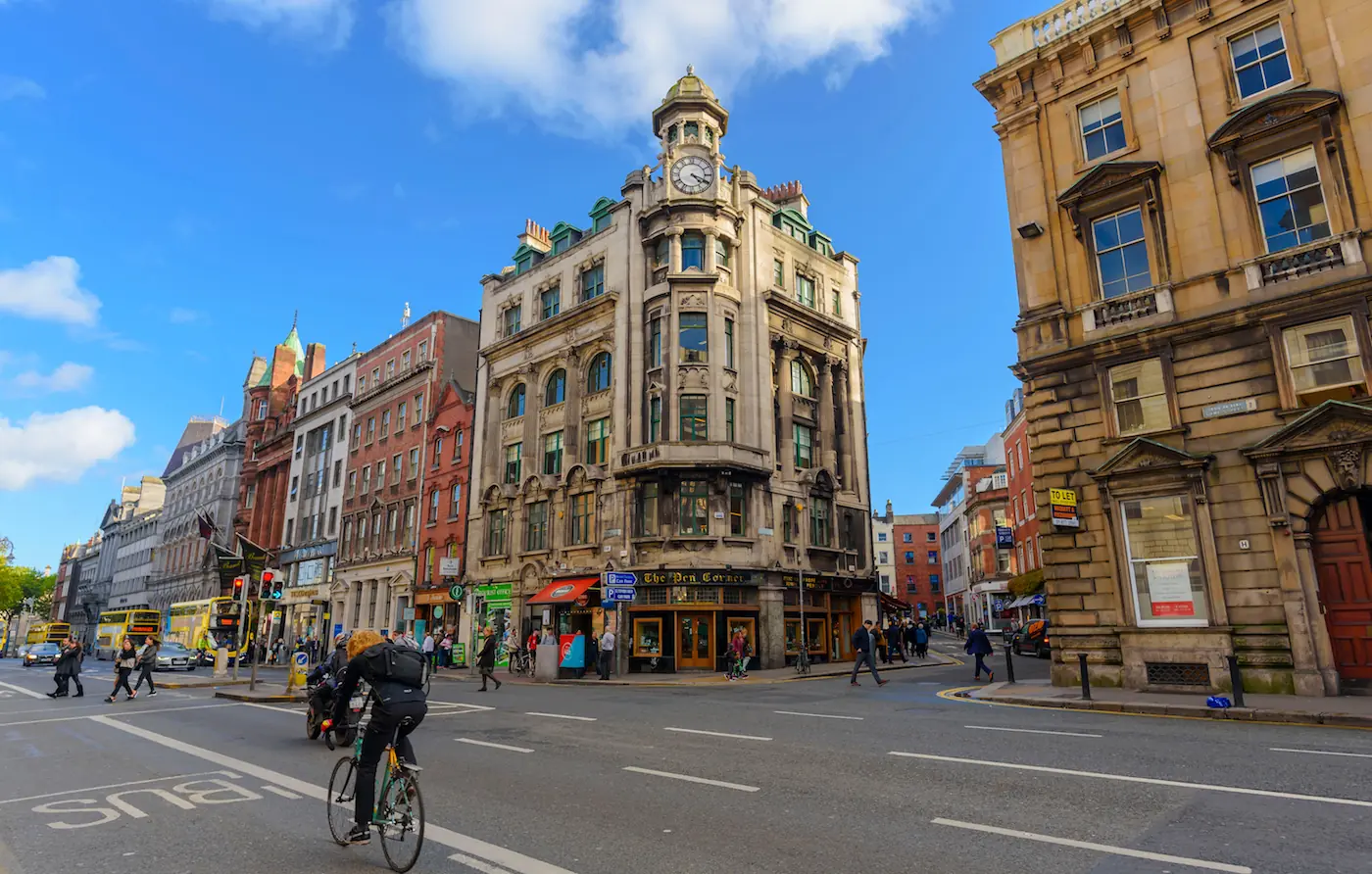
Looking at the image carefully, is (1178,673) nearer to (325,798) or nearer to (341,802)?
(325,798)

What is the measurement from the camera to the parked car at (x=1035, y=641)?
33.8m

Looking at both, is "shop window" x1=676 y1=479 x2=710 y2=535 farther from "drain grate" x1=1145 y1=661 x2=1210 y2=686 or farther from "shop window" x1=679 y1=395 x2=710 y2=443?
"drain grate" x1=1145 y1=661 x2=1210 y2=686

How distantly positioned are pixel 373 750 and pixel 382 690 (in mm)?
426

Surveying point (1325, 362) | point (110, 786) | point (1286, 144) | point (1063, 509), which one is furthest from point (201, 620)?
point (1286, 144)

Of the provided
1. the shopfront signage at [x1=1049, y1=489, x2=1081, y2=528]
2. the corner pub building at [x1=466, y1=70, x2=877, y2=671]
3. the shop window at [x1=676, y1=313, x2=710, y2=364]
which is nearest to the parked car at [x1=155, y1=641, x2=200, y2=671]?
the corner pub building at [x1=466, y1=70, x2=877, y2=671]

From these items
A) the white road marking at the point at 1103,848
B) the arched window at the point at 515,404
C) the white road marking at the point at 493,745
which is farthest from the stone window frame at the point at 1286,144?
the arched window at the point at 515,404

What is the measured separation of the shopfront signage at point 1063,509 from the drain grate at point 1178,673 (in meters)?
3.39

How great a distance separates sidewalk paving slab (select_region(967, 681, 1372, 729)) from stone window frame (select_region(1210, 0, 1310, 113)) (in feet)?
42.6

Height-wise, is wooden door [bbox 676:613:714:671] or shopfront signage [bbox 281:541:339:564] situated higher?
shopfront signage [bbox 281:541:339:564]

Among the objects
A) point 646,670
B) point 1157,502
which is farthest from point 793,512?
point 1157,502

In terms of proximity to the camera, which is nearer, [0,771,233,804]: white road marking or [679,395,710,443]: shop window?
[0,771,233,804]: white road marking

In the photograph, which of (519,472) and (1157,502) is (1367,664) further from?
(519,472)

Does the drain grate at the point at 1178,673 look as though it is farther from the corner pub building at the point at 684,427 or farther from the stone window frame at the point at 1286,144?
the corner pub building at the point at 684,427

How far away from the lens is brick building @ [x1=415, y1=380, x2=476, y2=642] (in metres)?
41.0
